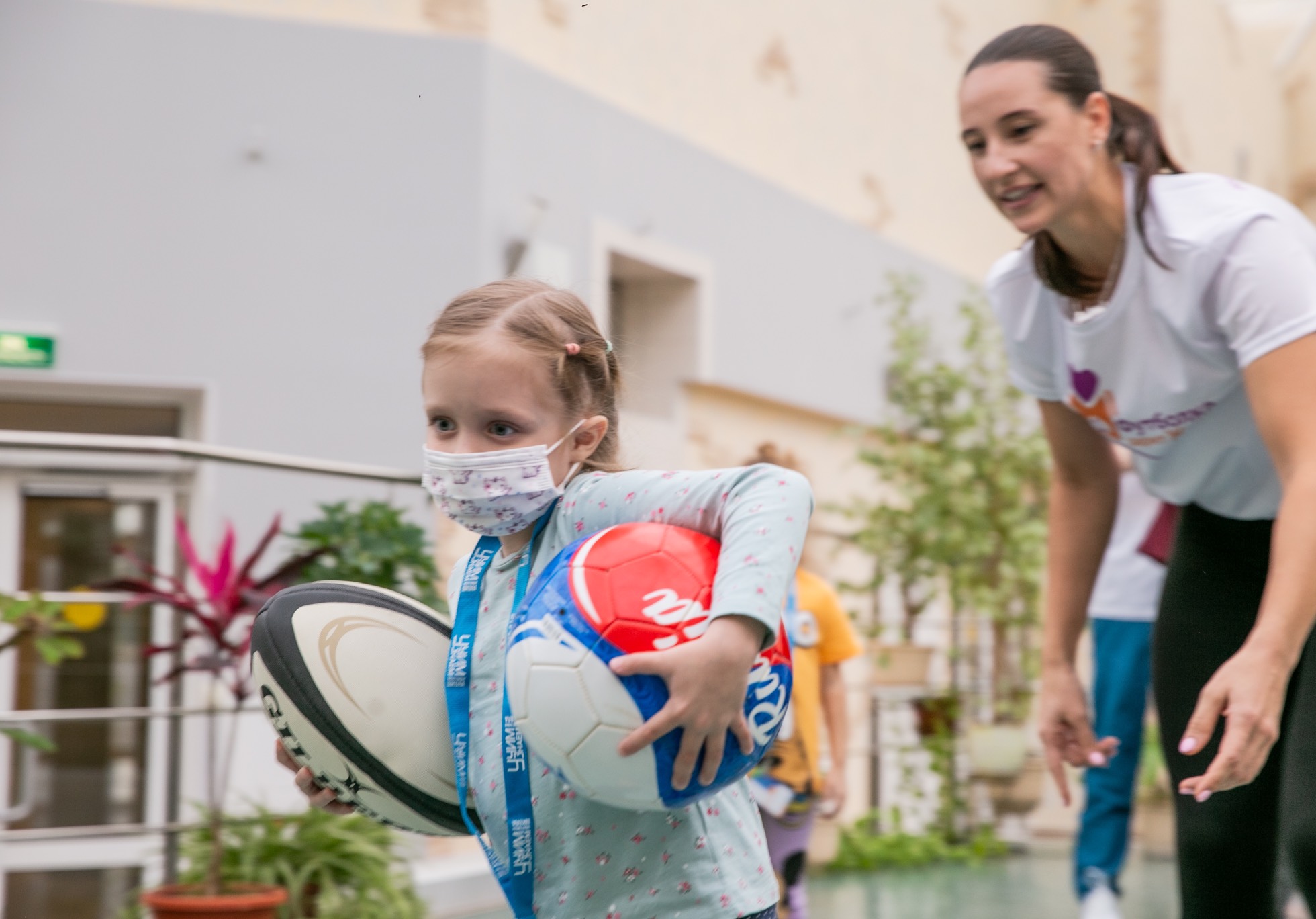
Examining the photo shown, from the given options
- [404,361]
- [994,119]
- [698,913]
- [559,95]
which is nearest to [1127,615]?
[994,119]

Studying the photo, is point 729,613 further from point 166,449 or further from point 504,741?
point 166,449

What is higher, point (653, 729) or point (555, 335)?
point (555, 335)

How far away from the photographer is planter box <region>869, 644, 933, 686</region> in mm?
7993

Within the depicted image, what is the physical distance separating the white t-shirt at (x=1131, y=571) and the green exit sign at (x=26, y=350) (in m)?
4.66

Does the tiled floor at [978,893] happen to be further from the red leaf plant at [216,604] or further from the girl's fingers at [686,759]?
the girl's fingers at [686,759]

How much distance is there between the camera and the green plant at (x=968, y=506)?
796 centimetres

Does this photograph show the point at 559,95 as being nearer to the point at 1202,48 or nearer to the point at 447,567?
the point at 447,567

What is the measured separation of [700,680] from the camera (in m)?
1.42

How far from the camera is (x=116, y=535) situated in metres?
6.58

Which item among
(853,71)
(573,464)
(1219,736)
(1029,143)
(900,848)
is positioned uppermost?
(853,71)

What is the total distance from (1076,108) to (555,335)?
2.79 feet

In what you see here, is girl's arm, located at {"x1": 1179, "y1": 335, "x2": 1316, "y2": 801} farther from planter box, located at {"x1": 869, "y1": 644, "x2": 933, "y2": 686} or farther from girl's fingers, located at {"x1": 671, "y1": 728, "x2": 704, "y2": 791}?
planter box, located at {"x1": 869, "y1": 644, "x2": 933, "y2": 686}

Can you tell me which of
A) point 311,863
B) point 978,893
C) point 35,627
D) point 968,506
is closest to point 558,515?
point 35,627

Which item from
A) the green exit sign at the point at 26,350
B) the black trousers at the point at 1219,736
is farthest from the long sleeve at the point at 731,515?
the green exit sign at the point at 26,350
